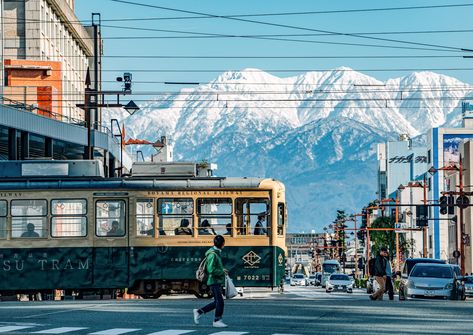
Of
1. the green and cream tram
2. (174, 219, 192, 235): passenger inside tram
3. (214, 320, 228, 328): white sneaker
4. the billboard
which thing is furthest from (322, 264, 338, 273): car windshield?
(214, 320, 228, 328): white sneaker

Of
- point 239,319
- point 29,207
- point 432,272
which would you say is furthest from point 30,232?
point 432,272

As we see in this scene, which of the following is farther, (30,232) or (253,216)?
(253,216)

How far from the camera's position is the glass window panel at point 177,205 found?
41.8 metres

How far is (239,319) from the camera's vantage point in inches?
1161

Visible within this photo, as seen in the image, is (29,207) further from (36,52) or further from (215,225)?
(36,52)

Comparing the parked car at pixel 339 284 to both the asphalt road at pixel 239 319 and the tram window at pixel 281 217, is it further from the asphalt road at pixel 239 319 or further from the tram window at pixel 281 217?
the asphalt road at pixel 239 319

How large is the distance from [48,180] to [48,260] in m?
2.65

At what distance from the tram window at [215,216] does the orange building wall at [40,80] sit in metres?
43.3

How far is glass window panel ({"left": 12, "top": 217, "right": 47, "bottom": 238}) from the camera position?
138 ft

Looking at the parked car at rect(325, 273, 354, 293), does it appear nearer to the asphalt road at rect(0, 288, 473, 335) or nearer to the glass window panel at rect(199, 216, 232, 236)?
the glass window panel at rect(199, 216, 232, 236)

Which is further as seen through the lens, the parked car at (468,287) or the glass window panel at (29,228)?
the parked car at (468,287)

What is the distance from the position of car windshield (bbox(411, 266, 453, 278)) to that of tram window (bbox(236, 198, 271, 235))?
13.7 metres

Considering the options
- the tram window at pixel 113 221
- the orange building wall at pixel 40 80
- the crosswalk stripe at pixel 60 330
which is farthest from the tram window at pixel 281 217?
the orange building wall at pixel 40 80

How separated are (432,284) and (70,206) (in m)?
17.7
